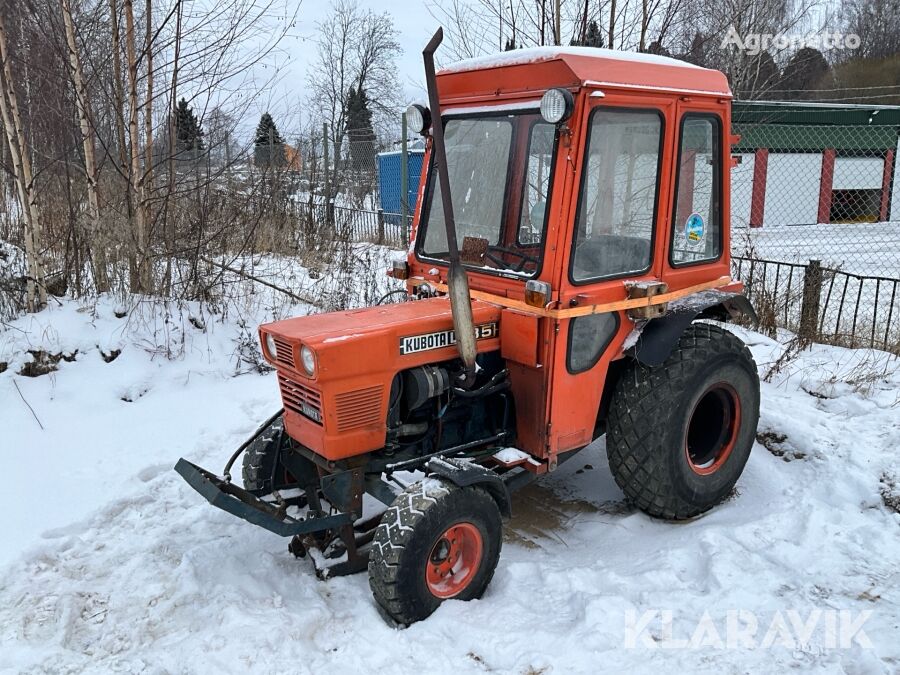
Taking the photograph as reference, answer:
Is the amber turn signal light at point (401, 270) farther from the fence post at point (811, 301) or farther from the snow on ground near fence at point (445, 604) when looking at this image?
the fence post at point (811, 301)

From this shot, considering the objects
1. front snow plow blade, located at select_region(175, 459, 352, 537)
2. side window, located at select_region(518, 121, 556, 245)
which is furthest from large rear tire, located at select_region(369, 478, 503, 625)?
side window, located at select_region(518, 121, 556, 245)

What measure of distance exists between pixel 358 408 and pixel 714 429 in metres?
2.17

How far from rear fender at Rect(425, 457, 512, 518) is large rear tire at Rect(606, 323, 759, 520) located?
0.75m

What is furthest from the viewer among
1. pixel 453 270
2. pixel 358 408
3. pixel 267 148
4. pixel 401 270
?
pixel 267 148

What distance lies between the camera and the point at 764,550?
3607 millimetres

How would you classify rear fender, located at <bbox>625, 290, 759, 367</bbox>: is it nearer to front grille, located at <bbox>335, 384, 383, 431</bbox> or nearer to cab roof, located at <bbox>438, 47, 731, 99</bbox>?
cab roof, located at <bbox>438, 47, 731, 99</bbox>

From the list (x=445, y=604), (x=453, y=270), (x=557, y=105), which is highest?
(x=557, y=105)

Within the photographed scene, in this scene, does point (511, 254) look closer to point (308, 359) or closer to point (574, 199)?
point (574, 199)

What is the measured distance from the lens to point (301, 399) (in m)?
3.43

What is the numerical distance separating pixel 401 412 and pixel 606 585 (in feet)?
4.07

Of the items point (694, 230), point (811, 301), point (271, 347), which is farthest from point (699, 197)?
point (811, 301)

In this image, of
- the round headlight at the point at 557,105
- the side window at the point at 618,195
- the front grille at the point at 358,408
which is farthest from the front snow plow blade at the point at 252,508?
the round headlight at the point at 557,105

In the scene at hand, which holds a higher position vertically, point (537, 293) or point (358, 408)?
point (537, 293)

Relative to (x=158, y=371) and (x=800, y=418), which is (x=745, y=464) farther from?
(x=158, y=371)
